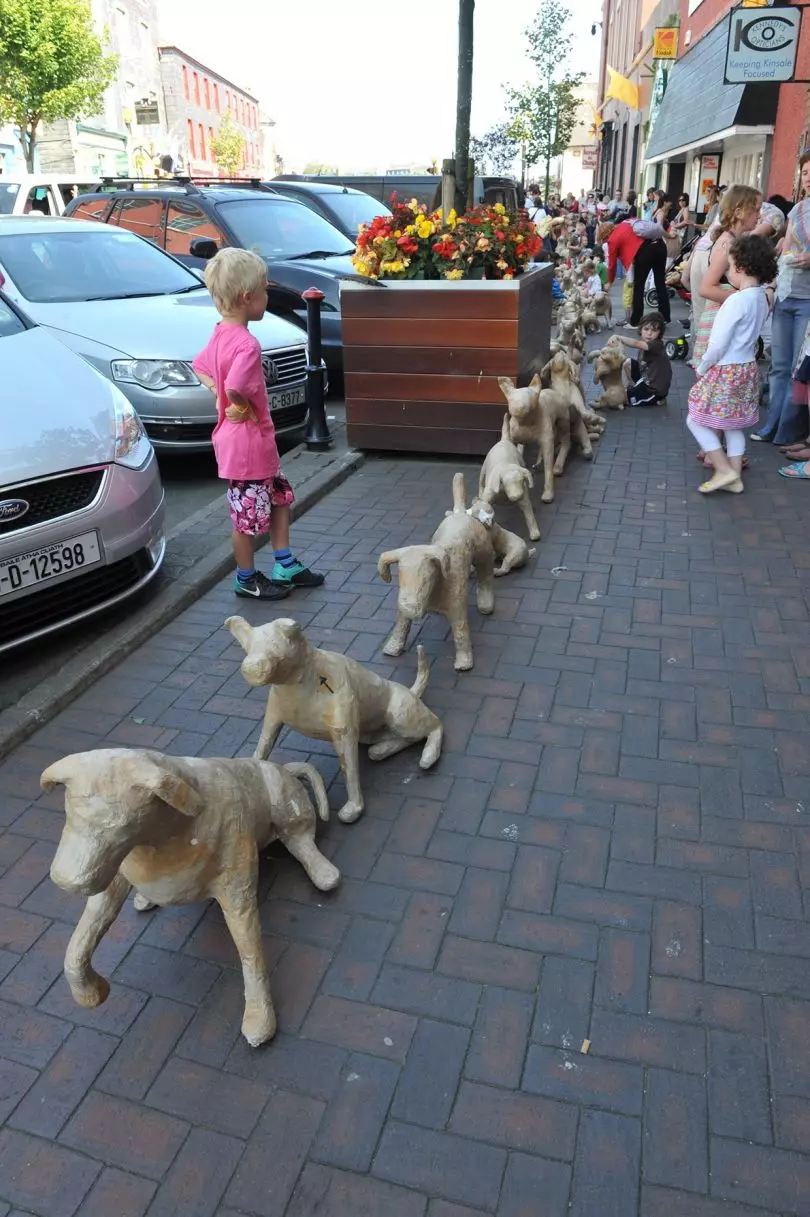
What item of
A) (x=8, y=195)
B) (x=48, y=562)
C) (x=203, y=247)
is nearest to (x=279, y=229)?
(x=203, y=247)

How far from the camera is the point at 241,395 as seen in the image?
14.0 feet

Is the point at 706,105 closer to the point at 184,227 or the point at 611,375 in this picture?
the point at 611,375

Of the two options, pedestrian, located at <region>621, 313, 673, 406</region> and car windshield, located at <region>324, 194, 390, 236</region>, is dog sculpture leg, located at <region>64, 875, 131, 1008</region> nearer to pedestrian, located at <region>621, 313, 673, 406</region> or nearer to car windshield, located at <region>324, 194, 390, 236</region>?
pedestrian, located at <region>621, 313, 673, 406</region>

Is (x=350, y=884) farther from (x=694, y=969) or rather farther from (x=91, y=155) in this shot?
(x=91, y=155)

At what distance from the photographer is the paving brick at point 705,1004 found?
2332 mm

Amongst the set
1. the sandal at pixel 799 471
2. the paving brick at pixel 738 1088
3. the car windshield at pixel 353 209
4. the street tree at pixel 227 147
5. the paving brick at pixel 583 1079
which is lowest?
the paving brick at pixel 583 1079

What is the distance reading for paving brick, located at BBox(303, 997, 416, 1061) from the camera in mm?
2301

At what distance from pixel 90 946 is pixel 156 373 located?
5051mm

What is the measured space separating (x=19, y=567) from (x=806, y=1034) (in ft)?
11.2

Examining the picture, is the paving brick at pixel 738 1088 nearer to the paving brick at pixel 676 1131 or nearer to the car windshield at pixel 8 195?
the paving brick at pixel 676 1131

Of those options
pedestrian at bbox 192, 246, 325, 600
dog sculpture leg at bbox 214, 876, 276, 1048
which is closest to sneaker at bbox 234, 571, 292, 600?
pedestrian at bbox 192, 246, 325, 600

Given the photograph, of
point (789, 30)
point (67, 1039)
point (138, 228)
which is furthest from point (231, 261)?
point (789, 30)

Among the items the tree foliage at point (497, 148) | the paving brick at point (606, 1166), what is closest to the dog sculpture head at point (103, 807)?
the paving brick at point (606, 1166)

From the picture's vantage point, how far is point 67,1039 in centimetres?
235
